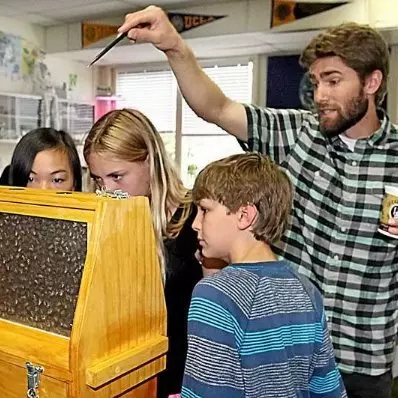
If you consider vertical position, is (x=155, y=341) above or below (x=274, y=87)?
below

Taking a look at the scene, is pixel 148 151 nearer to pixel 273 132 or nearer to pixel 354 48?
pixel 273 132

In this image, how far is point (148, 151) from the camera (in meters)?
1.41

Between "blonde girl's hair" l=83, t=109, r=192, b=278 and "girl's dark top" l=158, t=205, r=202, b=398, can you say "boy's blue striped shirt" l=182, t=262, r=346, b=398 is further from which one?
"blonde girl's hair" l=83, t=109, r=192, b=278

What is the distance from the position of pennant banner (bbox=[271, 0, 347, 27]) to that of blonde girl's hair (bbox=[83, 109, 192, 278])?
2.68 meters

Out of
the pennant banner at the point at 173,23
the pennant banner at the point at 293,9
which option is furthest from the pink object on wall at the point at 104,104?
the pennant banner at the point at 293,9

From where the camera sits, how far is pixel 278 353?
1021 mm

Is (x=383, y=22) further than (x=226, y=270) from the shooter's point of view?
Yes

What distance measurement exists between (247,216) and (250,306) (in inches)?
8.1

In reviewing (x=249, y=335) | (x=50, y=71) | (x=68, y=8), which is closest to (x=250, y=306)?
(x=249, y=335)

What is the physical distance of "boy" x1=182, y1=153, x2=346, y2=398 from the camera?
0.99 m

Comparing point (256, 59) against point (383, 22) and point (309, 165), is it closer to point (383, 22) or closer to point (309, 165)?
point (383, 22)

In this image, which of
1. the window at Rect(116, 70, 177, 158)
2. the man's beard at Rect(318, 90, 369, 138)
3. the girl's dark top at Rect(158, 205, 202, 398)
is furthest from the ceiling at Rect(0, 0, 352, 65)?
the girl's dark top at Rect(158, 205, 202, 398)

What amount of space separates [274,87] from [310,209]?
3376 mm

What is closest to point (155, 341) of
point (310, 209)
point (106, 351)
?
point (106, 351)
